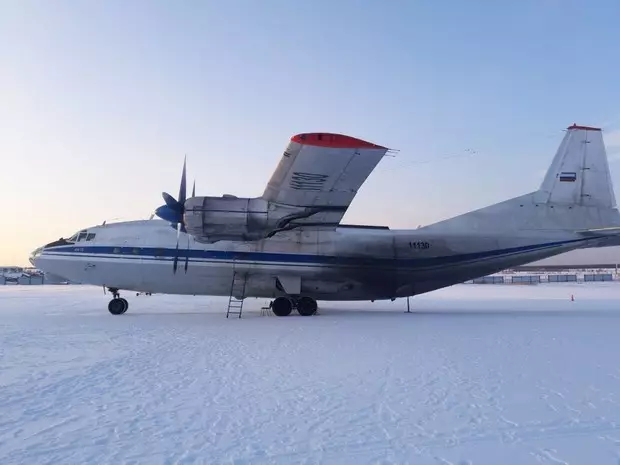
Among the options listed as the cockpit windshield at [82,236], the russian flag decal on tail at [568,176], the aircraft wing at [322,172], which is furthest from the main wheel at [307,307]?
the russian flag decal on tail at [568,176]

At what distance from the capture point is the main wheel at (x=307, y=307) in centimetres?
1664

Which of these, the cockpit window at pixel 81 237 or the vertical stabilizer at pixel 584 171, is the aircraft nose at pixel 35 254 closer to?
the cockpit window at pixel 81 237

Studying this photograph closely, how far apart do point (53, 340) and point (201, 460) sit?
7777 mm

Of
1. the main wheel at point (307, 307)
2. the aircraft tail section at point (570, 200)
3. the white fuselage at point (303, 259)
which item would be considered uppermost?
the aircraft tail section at point (570, 200)

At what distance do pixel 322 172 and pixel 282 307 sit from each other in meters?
6.06

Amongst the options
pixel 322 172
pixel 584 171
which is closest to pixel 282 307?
pixel 322 172

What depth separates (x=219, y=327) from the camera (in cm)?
1251

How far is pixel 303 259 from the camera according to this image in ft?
55.3

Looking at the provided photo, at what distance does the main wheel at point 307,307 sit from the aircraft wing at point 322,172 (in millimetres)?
3455

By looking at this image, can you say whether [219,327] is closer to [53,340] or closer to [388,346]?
[53,340]

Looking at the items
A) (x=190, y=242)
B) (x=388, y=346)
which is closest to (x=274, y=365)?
(x=388, y=346)

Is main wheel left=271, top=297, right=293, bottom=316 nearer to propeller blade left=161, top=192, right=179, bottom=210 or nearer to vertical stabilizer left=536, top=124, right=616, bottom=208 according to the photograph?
propeller blade left=161, top=192, right=179, bottom=210

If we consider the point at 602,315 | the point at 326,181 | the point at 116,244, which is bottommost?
the point at 602,315

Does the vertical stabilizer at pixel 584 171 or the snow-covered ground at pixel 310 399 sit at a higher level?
the vertical stabilizer at pixel 584 171
